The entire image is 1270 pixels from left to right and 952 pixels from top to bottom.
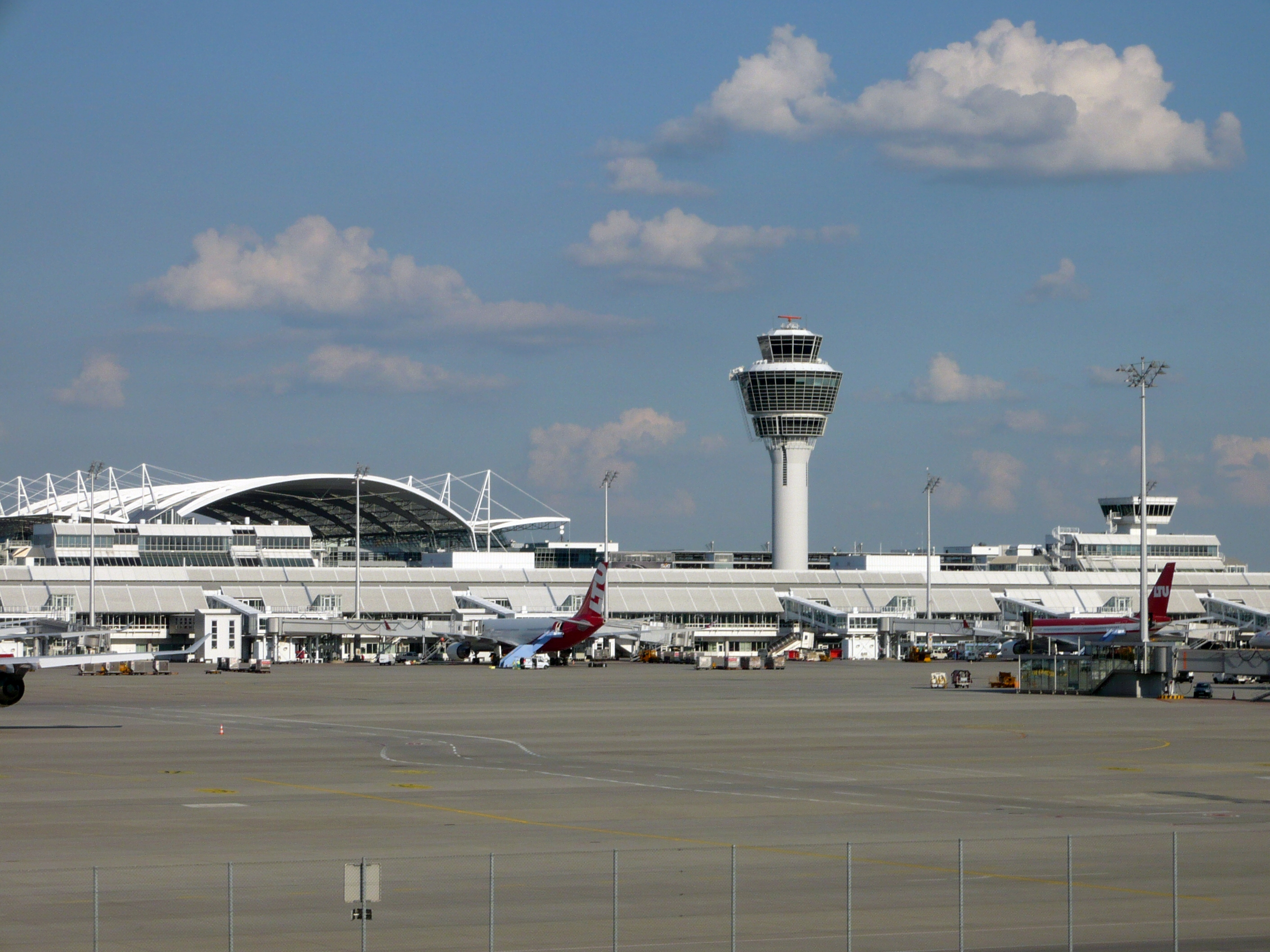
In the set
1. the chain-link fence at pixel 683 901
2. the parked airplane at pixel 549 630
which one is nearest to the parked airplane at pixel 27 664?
the chain-link fence at pixel 683 901

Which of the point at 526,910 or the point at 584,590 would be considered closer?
the point at 526,910

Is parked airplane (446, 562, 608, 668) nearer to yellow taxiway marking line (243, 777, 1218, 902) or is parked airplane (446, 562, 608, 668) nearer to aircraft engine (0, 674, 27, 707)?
aircraft engine (0, 674, 27, 707)

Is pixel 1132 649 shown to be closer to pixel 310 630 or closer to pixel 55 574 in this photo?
pixel 310 630

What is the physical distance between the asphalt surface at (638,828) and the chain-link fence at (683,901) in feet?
0.25

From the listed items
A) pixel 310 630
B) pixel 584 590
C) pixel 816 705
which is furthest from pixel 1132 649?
pixel 584 590

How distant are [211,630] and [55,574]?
5070 cm

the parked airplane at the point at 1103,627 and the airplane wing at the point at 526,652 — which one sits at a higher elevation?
the parked airplane at the point at 1103,627

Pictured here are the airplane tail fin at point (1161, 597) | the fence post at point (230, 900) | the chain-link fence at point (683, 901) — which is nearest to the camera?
Result: the fence post at point (230, 900)

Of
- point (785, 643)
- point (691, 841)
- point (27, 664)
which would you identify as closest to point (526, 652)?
point (785, 643)

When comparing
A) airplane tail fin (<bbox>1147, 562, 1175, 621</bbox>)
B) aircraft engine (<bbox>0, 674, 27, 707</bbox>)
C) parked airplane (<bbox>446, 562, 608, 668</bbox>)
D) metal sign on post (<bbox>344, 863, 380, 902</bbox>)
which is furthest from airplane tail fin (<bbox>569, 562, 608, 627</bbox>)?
metal sign on post (<bbox>344, 863, 380, 902</bbox>)

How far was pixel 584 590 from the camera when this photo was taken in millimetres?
194000

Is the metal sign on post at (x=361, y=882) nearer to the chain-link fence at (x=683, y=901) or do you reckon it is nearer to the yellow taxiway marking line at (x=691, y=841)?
the chain-link fence at (x=683, y=901)

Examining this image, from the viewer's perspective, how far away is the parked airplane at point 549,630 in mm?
125500

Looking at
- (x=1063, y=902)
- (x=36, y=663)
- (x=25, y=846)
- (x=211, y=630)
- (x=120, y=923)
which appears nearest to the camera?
(x=120, y=923)
